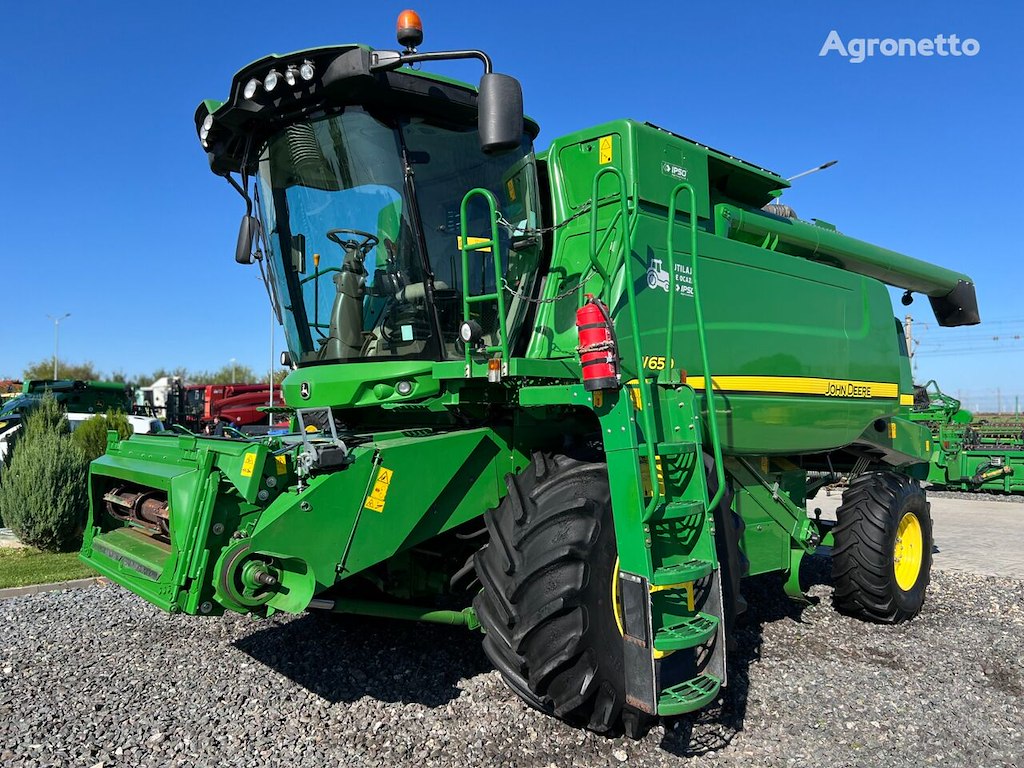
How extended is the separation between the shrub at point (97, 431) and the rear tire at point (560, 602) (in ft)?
26.0

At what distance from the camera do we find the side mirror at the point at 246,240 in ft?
15.7

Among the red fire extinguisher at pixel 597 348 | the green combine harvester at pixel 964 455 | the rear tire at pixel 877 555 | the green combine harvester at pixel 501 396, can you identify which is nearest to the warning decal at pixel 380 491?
the green combine harvester at pixel 501 396

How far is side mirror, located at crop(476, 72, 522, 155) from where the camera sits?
333 centimetres

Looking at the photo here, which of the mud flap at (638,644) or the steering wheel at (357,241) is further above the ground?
the steering wheel at (357,241)

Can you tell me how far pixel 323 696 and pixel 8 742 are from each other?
1.43 meters

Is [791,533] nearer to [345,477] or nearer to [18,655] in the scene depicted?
[345,477]

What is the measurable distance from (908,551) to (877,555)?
0.83 m

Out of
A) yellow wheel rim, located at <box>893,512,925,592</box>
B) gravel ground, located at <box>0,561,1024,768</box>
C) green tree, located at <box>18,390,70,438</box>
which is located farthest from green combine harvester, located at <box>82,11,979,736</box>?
green tree, located at <box>18,390,70,438</box>

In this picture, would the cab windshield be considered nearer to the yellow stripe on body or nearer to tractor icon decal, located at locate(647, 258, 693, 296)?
tractor icon decal, located at locate(647, 258, 693, 296)

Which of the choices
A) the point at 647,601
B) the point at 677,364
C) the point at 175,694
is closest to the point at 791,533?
the point at 677,364

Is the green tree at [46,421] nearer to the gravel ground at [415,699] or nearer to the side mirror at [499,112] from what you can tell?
the gravel ground at [415,699]

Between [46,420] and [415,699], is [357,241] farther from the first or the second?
[46,420]

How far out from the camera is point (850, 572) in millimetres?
5746

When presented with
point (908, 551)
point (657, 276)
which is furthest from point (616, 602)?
point (908, 551)
